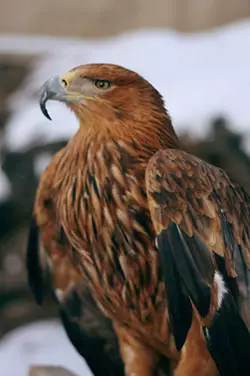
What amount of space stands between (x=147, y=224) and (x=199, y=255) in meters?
0.13

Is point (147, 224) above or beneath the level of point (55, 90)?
beneath

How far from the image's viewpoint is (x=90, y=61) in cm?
155

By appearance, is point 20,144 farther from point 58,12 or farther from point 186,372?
point 186,372

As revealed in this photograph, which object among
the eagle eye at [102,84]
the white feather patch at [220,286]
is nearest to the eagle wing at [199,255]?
the white feather patch at [220,286]

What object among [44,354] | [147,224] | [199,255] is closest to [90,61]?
[147,224]

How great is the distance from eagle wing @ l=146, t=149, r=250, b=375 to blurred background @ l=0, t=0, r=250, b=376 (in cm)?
28

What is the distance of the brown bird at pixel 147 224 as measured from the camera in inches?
49.2

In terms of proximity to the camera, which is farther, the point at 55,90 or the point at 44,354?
the point at 44,354

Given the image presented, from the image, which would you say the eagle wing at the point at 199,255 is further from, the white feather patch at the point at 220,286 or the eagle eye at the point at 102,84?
the eagle eye at the point at 102,84

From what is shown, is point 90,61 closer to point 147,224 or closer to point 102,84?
point 102,84

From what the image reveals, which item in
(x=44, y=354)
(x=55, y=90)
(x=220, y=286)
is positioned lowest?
(x=44, y=354)

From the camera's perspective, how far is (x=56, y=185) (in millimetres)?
1423

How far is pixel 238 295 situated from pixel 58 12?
83cm

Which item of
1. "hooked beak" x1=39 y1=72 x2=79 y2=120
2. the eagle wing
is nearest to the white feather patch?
the eagle wing
